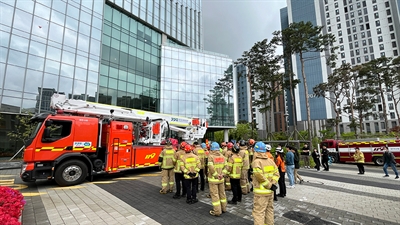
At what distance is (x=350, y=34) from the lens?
67500 mm

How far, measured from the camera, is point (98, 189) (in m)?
7.43

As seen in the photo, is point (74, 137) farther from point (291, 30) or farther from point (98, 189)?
point (291, 30)

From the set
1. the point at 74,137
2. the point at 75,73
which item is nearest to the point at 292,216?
the point at 74,137

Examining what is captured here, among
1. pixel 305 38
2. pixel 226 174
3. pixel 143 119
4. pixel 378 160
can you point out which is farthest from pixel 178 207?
pixel 305 38

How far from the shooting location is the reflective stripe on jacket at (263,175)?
390 cm

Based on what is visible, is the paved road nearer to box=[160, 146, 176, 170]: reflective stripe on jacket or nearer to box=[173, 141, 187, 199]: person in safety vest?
box=[173, 141, 187, 199]: person in safety vest

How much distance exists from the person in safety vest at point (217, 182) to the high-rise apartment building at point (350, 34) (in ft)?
210

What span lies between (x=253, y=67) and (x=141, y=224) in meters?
23.3

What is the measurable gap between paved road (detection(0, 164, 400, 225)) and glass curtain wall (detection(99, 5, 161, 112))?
20.4m

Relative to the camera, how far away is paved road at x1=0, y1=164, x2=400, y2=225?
15.4ft

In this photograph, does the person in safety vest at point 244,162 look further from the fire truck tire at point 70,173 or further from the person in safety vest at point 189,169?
the fire truck tire at point 70,173

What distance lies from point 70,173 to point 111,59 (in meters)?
22.5

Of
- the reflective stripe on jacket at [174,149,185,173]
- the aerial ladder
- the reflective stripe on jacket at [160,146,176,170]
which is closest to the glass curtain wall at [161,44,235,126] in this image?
the aerial ladder

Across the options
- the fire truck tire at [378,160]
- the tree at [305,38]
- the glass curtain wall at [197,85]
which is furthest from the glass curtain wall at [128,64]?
the fire truck tire at [378,160]
